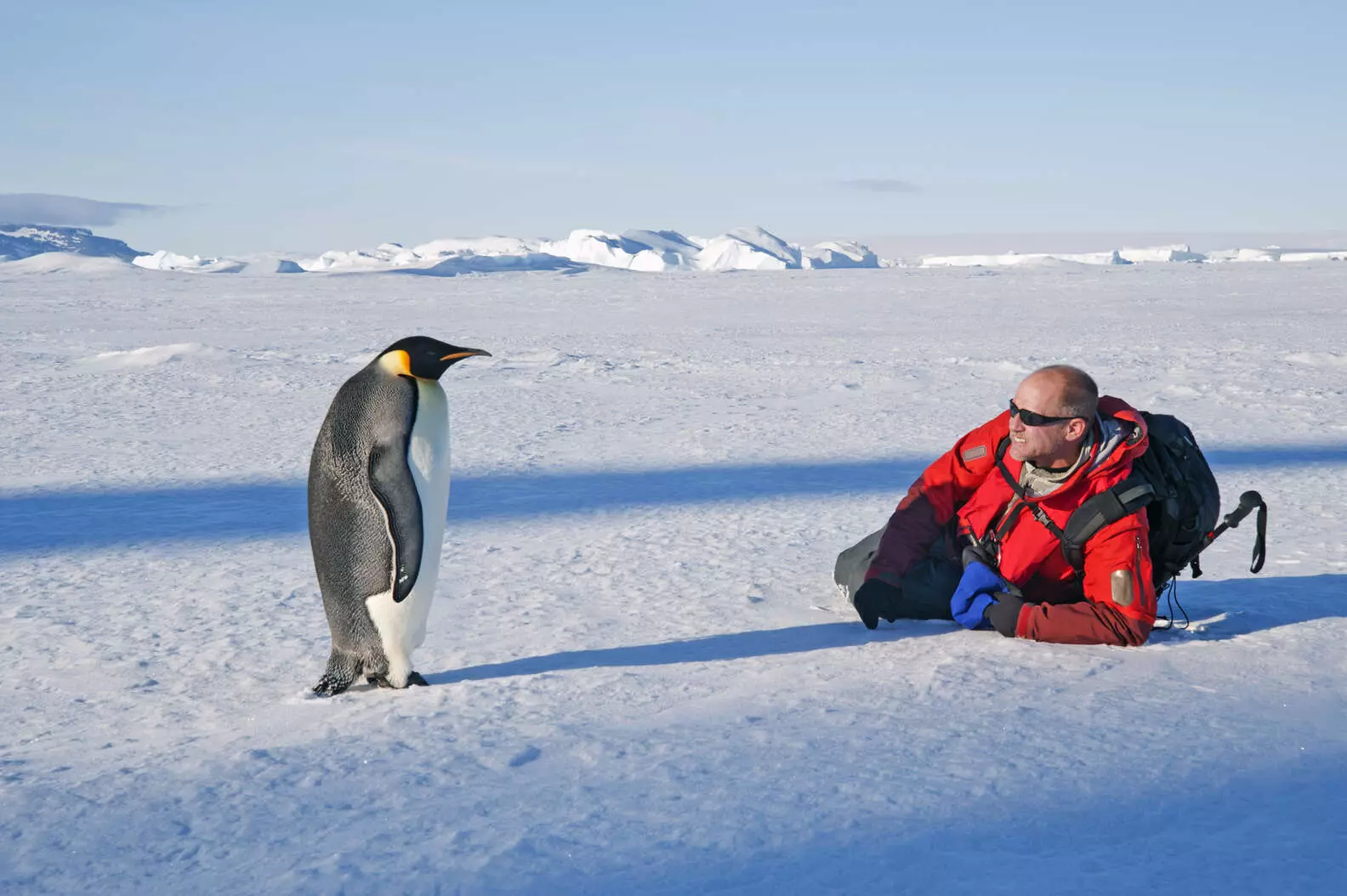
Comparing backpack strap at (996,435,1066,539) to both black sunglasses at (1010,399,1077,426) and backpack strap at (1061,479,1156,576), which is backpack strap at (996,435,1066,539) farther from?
black sunglasses at (1010,399,1077,426)

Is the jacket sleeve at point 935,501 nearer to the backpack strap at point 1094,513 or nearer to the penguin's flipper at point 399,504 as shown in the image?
the backpack strap at point 1094,513

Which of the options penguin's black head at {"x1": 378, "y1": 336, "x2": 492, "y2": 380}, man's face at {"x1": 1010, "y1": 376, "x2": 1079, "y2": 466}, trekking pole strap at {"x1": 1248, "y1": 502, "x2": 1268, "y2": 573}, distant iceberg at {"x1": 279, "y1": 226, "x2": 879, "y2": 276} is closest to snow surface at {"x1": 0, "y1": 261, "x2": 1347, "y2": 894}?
trekking pole strap at {"x1": 1248, "y1": 502, "x2": 1268, "y2": 573}

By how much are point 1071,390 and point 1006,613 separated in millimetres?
425

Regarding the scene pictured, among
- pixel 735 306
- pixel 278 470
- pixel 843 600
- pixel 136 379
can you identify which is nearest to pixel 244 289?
pixel 735 306

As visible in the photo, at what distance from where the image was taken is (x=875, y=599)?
215 centimetres

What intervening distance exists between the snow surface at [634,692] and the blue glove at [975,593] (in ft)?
0.13

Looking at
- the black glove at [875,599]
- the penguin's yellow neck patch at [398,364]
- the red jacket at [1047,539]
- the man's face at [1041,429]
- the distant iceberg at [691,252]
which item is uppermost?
the distant iceberg at [691,252]

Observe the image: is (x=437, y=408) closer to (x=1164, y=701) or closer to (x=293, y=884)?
(x=293, y=884)

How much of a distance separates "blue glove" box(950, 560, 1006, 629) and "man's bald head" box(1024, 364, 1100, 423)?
35cm

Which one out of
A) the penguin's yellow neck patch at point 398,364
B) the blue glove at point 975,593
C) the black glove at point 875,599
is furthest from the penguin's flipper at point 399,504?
the blue glove at point 975,593

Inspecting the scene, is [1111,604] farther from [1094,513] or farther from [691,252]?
[691,252]

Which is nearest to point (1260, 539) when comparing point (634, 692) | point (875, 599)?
point (875, 599)

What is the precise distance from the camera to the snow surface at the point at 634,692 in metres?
1.24

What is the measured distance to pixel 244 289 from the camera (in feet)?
57.1
